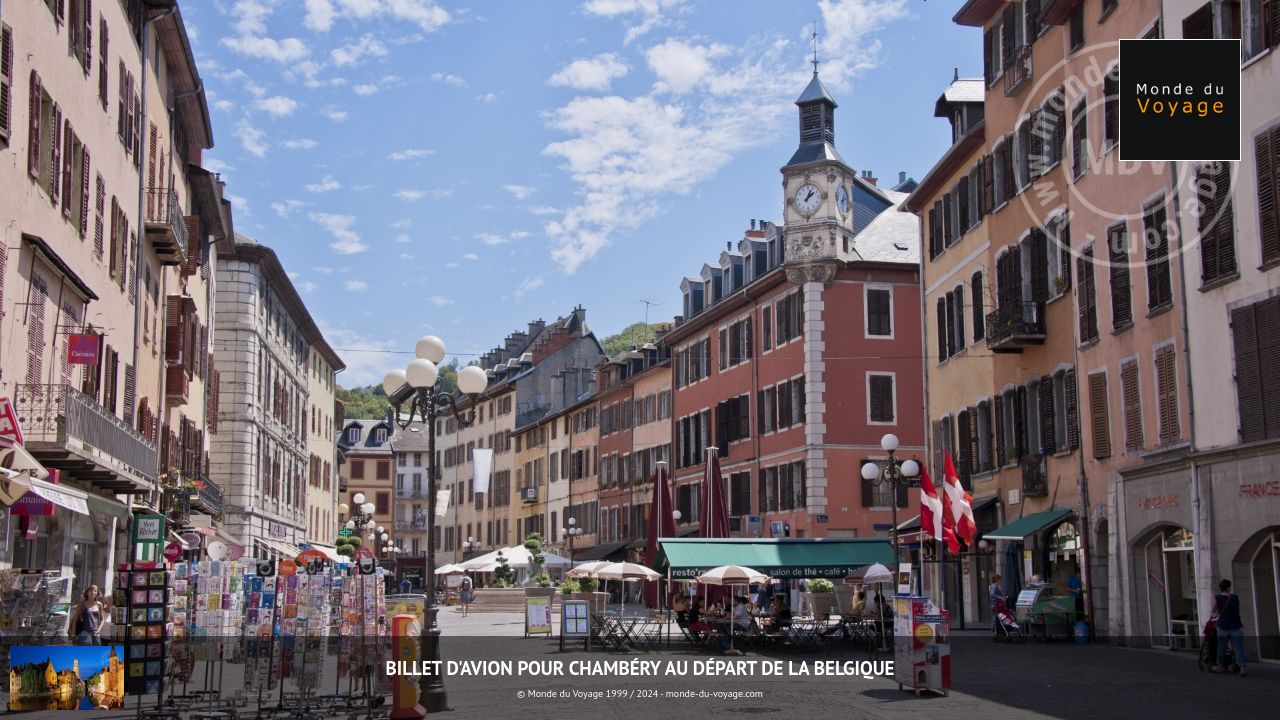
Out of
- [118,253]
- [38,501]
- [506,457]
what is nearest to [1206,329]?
[38,501]

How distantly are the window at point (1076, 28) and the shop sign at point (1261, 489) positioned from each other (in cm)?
1137

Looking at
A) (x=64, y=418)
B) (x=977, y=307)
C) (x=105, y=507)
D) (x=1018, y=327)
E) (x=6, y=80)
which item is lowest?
(x=105, y=507)

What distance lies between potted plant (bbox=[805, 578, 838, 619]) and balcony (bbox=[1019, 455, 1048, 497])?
34.4ft

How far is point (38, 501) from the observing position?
2009cm

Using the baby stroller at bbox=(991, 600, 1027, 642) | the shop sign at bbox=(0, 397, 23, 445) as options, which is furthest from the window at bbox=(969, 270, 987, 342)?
the shop sign at bbox=(0, 397, 23, 445)

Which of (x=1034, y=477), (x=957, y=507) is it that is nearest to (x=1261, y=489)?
(x=957, y=507)

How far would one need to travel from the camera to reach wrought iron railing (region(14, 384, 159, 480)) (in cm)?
2200

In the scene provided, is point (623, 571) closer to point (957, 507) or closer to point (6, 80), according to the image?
point (957, 507)

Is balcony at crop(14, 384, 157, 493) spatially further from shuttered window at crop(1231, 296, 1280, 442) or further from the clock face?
the clock face

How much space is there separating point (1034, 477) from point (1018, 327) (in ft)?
11.4

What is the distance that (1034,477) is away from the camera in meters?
32.7

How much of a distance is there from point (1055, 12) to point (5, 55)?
69.9 feet

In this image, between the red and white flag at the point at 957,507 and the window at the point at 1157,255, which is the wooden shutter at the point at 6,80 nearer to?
the red and white flag at the point at 957,507

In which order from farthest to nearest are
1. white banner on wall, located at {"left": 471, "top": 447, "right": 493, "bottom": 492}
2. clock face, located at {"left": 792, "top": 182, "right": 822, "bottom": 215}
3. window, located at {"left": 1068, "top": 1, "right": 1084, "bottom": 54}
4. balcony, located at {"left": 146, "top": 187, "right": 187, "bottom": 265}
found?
white banner on wall, located at {"left": 471, "top": 447, "right": 493, "bottom": 492}
clock face, located at {"left": 792, "top": 182, "right": 822, "bottom": 215}
balcony, located at {"left": 146, "top": 187, "right": 187, "bottom": 265}
window, located at {"left": 1068, "top": 1, "right": 1084, "bottom": 54}
